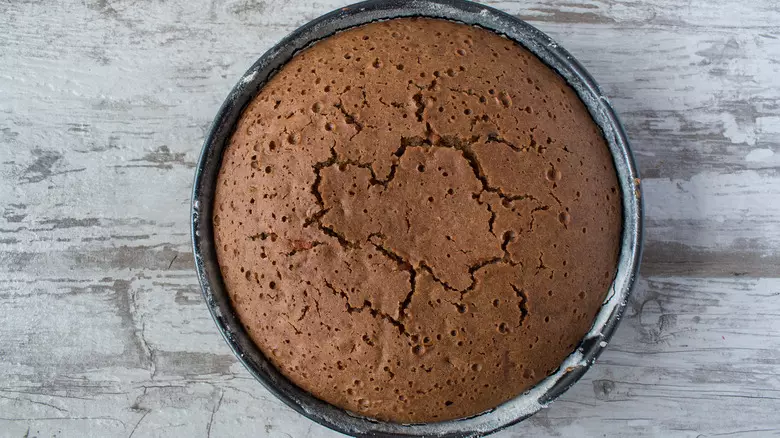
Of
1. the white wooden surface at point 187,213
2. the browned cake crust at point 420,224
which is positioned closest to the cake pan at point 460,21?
the browned cake crust at point 420,224

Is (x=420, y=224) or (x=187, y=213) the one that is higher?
(x=420, y=224)

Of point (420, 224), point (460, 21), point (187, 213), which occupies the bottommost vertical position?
point (187, 213)

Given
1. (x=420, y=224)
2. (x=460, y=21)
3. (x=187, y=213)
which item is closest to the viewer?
(x=420, y=224)

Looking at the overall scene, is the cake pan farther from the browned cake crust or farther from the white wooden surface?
the white wooden surface

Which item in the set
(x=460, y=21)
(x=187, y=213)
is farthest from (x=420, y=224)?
(x=187, y=213)

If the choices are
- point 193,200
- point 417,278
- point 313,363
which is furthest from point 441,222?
point 193,200

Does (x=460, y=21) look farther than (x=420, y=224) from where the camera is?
Yes

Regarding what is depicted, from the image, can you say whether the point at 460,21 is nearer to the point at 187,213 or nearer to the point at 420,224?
the point at 420,224
